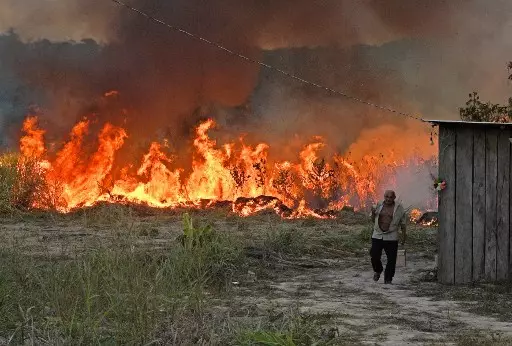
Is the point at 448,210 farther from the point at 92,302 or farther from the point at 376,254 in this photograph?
the point at 92,302

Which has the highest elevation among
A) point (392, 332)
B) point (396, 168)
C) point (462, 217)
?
point (396, 168)

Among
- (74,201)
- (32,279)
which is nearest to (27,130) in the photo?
(74,201)

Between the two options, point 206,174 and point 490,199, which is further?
point 206,174

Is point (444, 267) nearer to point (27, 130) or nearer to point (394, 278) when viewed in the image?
point (394, 278)

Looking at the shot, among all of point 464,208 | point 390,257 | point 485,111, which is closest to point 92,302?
point 390,257

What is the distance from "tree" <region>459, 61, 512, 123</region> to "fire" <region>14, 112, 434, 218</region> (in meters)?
6.27

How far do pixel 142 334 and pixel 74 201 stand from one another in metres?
20.5

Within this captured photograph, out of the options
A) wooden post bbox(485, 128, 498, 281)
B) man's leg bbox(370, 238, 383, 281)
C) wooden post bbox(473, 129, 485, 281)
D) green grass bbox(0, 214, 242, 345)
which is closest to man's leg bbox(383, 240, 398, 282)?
man's leg bbox(370, 238, 383, 281)

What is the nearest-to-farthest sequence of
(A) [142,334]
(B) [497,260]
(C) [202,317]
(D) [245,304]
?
1. (A) [142,334]
2. (C) [202,317]
3. (D) [245,304]
4. (B) [497,260]

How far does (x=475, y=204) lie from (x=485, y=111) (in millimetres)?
10496

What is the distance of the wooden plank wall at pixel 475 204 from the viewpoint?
11.1m

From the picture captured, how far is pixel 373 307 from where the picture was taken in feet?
30.2

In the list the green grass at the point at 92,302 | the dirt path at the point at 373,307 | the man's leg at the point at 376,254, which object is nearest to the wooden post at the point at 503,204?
the dirt path at the point at 373,307

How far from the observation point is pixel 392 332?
759cm
